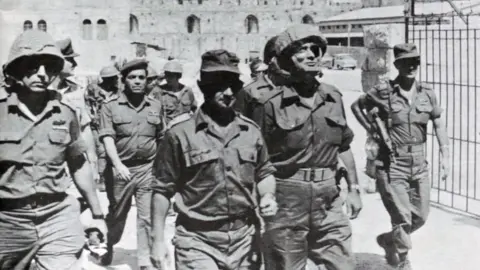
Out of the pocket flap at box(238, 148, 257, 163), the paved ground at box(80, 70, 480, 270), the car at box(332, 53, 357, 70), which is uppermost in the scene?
the pocket flap at box(238, 148, 257, 163)

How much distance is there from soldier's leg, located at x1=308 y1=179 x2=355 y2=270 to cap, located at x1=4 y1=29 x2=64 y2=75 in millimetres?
1750

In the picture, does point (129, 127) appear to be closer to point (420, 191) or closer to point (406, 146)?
point (406, 146)

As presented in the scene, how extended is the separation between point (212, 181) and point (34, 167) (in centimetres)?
99

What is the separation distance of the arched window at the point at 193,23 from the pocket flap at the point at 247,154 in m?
53.6

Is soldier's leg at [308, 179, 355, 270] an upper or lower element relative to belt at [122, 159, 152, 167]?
lower

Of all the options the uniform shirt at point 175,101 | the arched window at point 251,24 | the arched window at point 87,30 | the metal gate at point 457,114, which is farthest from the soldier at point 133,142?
the arched window at point 251,24

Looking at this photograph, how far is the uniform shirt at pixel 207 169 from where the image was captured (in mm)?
4000

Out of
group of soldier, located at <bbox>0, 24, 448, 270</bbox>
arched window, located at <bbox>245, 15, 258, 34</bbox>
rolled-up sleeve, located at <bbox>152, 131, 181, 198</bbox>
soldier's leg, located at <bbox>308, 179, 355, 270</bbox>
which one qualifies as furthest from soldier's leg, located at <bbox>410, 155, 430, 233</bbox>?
arched window, located at <bbox>245, 15, 258, 34</bbox>

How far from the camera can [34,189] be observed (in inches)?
163

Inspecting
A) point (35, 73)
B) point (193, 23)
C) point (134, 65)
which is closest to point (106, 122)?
point (134, 65)

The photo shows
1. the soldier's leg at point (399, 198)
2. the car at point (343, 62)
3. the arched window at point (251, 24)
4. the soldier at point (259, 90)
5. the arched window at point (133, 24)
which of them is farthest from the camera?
the arched window at point (251, 24)

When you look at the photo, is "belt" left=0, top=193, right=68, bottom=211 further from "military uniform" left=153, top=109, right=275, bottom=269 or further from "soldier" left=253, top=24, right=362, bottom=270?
"soldier" left=253, top=24, right=362, bottom=270

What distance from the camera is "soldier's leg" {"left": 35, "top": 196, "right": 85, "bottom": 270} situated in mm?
4164

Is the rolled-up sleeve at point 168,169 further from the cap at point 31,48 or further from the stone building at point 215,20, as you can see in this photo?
the stone building at point 215,20
